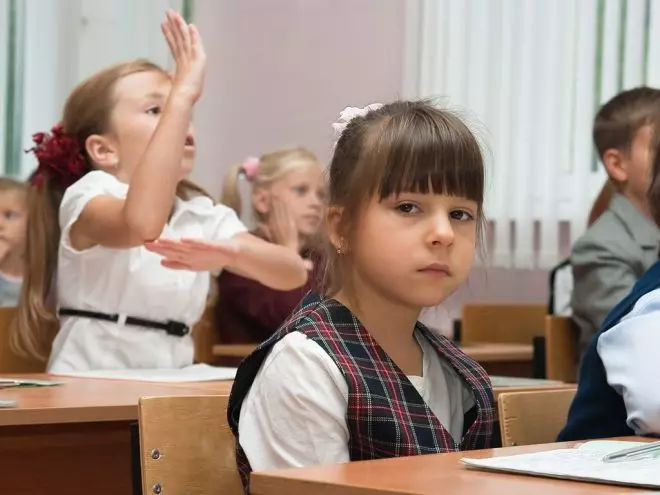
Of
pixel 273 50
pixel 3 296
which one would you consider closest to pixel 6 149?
pixel 3 296

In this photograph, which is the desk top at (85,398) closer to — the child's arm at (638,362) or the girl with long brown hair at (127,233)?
the girl with long brown hair at (127,233)

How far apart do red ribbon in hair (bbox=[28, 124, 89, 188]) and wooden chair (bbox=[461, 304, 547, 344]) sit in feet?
4.36

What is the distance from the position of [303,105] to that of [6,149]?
109cm

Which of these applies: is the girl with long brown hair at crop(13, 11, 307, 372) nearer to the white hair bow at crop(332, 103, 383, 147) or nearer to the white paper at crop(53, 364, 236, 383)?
the white paper at crop(53, 364, 236, 383)

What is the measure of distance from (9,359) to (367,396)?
147cm

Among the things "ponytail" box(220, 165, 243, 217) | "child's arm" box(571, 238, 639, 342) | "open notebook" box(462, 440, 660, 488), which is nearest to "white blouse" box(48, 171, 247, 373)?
"child's arm" box(571, 238, 639, 342)

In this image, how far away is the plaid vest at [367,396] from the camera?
135cm

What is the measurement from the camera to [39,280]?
2648mm

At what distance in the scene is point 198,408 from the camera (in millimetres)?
1477

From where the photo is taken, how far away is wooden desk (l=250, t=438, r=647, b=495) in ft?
3.09

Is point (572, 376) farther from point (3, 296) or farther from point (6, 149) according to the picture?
Answer: point (6, 149)

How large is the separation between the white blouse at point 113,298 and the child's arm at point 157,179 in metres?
0.05

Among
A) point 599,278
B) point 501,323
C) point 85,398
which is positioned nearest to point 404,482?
point 85,398

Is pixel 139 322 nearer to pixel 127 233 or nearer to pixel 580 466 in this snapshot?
pixel 127 233
